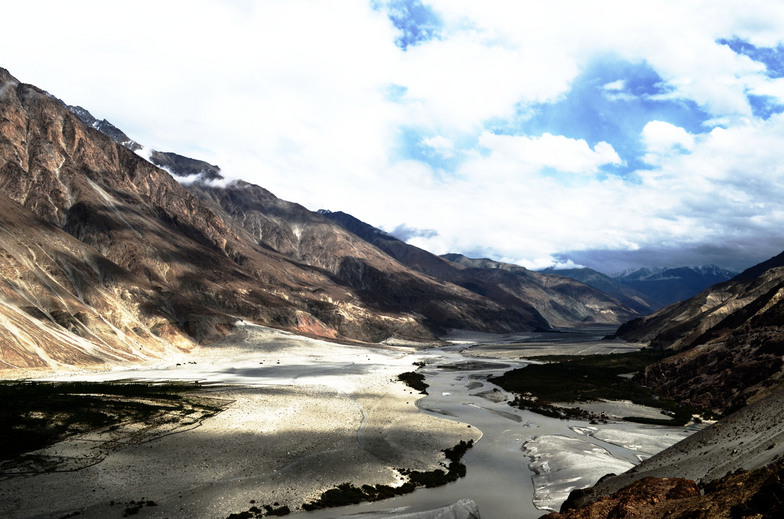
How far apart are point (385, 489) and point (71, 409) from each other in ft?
101

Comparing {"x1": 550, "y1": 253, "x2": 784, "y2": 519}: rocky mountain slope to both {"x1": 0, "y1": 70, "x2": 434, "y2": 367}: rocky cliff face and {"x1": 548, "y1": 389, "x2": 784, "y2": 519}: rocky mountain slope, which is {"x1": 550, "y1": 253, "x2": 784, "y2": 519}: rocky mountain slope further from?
{"x1": 0, "y1": 70, "x2": 434, "y2": 367}: rocky cliff face

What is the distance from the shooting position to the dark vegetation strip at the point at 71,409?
3550 cm

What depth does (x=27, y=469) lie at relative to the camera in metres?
30.7

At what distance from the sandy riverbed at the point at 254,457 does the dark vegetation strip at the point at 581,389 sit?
62.1 ft

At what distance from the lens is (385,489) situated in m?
33.5

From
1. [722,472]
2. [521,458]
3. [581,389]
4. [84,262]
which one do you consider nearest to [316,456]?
[521,458]

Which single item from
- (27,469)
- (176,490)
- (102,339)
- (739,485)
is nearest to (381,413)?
(176,490)

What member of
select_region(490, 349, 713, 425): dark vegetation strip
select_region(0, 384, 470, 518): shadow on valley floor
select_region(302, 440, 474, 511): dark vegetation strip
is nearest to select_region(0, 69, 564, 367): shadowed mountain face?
select_region(0, 384, 470, 518): shadow on valley floor

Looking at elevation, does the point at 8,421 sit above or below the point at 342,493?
above

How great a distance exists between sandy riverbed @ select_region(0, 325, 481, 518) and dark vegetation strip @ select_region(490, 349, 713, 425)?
18.9 m

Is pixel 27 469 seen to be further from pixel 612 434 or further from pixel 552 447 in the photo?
pixel 612 434

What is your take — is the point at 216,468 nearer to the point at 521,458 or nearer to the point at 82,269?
the point at 521,458

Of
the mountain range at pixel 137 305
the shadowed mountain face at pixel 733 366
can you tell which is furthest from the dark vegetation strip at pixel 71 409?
the shadowed mountain face at pixel 733 366

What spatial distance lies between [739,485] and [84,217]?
643 feet
